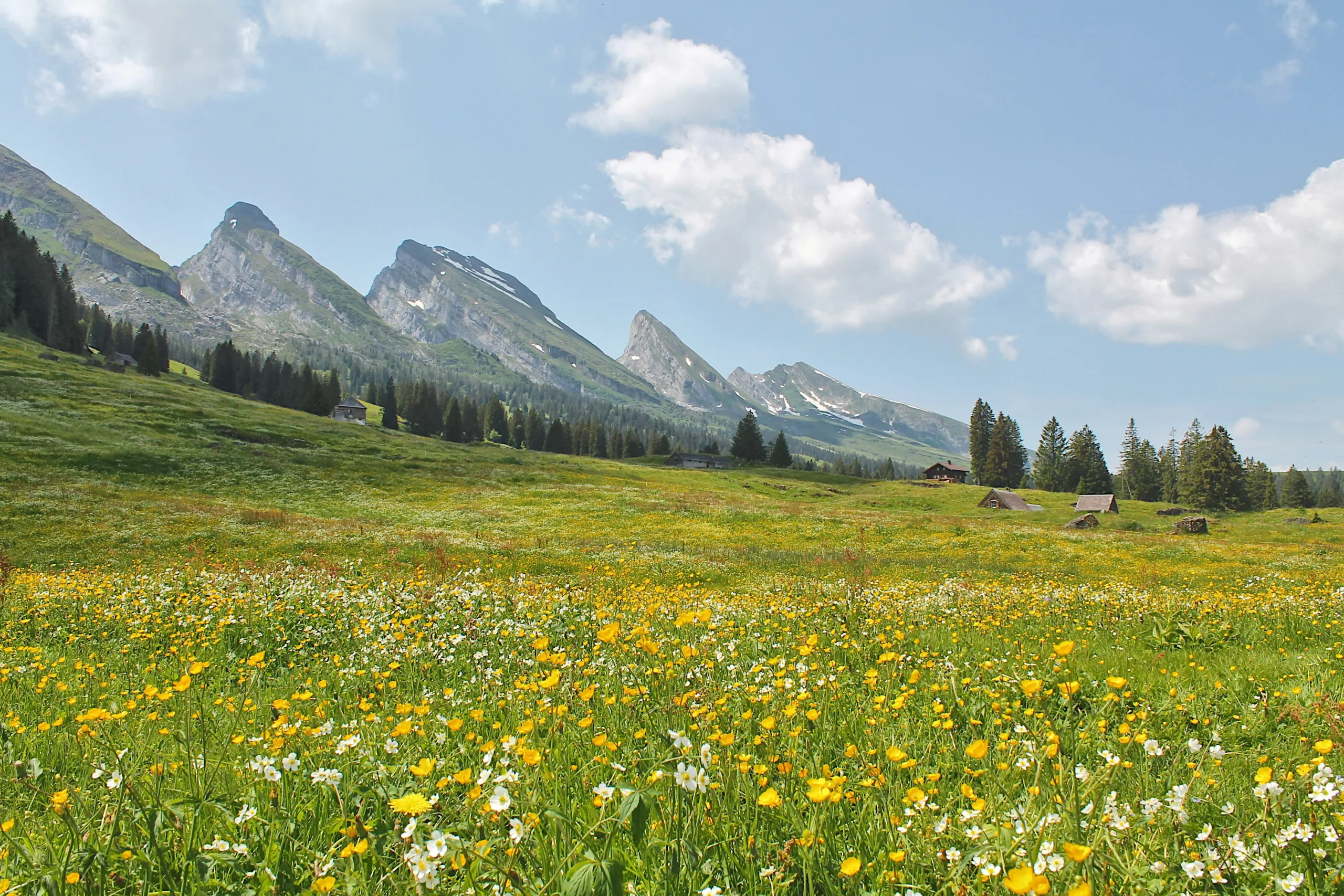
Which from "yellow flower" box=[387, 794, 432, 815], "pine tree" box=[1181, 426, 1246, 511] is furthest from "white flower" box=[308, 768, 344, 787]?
"pine tree" box=[1181, 426, 1246, 511]

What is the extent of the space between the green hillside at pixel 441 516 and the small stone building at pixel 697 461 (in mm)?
49291

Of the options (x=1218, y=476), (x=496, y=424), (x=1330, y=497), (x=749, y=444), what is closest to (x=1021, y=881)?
(x=1218, y=476)

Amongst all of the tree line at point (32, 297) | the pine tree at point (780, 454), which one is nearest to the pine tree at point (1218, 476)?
the pine tree at point (780, 454)

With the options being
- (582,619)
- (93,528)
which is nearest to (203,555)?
(93,528)

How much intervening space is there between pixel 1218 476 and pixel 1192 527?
50.4m

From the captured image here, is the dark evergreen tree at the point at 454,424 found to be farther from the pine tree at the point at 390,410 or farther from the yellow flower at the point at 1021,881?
the yellow flower at the point at 1021,881

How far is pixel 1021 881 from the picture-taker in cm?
174

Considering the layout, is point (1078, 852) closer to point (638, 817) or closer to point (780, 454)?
point (638, 817)

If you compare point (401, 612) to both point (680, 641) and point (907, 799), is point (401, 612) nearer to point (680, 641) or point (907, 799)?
point (680, 641)

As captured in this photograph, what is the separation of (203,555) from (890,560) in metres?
26.0

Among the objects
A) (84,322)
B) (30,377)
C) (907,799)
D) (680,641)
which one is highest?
(84,322)

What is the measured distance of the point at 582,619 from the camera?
9.22 meters

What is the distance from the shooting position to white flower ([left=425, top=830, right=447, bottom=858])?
7.06 ft

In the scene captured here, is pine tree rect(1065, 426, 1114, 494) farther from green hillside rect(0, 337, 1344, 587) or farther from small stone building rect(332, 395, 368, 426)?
small stone building rect(332, 395, 368, 426)
